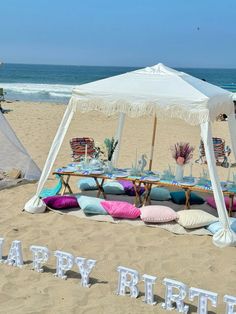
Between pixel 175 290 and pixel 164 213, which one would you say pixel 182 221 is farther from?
pixel 175 290

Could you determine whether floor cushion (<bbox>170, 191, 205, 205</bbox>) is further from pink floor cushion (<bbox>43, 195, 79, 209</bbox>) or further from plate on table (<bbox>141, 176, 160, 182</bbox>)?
pink floor cushion (<bbox>43, 195, 79, 209</bbox>)

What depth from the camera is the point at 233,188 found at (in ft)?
23.1

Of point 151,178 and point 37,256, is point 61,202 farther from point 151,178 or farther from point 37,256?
point 37,256

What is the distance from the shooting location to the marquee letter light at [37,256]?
5241 millimetres

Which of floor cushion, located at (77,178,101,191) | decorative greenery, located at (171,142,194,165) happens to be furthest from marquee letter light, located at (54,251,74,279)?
floor cushion, located at (77,178,101,191)

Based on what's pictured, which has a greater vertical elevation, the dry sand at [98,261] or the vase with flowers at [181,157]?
the vase with flowers at [181,157]

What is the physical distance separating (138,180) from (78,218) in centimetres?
110

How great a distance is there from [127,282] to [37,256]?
3.70ft

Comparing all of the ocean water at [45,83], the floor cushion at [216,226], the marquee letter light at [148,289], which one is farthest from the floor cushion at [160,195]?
the ocean water at [45,83]

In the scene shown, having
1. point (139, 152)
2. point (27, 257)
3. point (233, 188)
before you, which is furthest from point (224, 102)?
point (139, 152)

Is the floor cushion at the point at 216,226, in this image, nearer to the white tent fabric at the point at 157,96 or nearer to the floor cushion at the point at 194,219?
the floor cushion at the point at 194,219

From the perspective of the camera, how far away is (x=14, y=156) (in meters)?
8.97

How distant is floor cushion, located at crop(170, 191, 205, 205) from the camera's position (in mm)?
7766

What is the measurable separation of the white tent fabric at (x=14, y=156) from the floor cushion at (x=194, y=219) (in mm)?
3443
